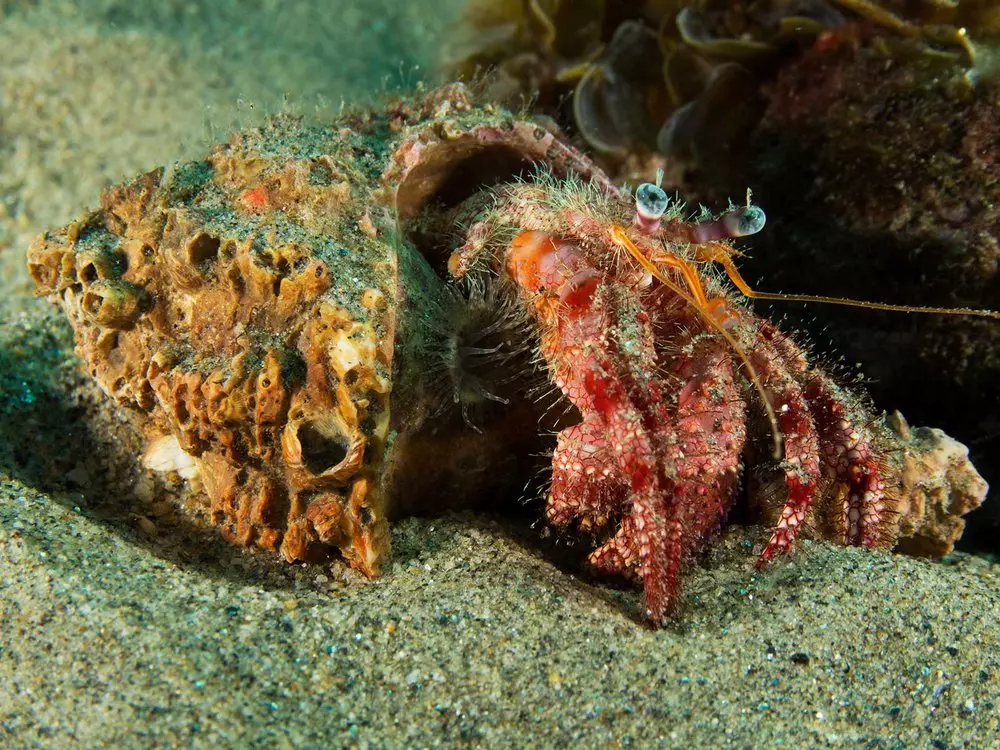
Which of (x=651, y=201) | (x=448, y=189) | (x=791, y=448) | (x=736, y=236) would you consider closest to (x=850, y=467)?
(x=791, y=448)

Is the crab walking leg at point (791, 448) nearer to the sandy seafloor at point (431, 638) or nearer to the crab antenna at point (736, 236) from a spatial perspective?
the sandy seafloor at point (431, 638)

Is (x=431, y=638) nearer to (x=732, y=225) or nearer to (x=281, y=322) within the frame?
(x=281, y=322)

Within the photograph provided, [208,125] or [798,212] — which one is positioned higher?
[208,125]

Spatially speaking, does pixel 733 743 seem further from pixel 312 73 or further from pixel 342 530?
pixel 312 73

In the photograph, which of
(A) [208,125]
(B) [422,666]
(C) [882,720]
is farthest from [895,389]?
(A) [208,125]

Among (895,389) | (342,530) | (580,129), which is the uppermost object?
(580,129)

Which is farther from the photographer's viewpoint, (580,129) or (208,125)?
(580,129)
